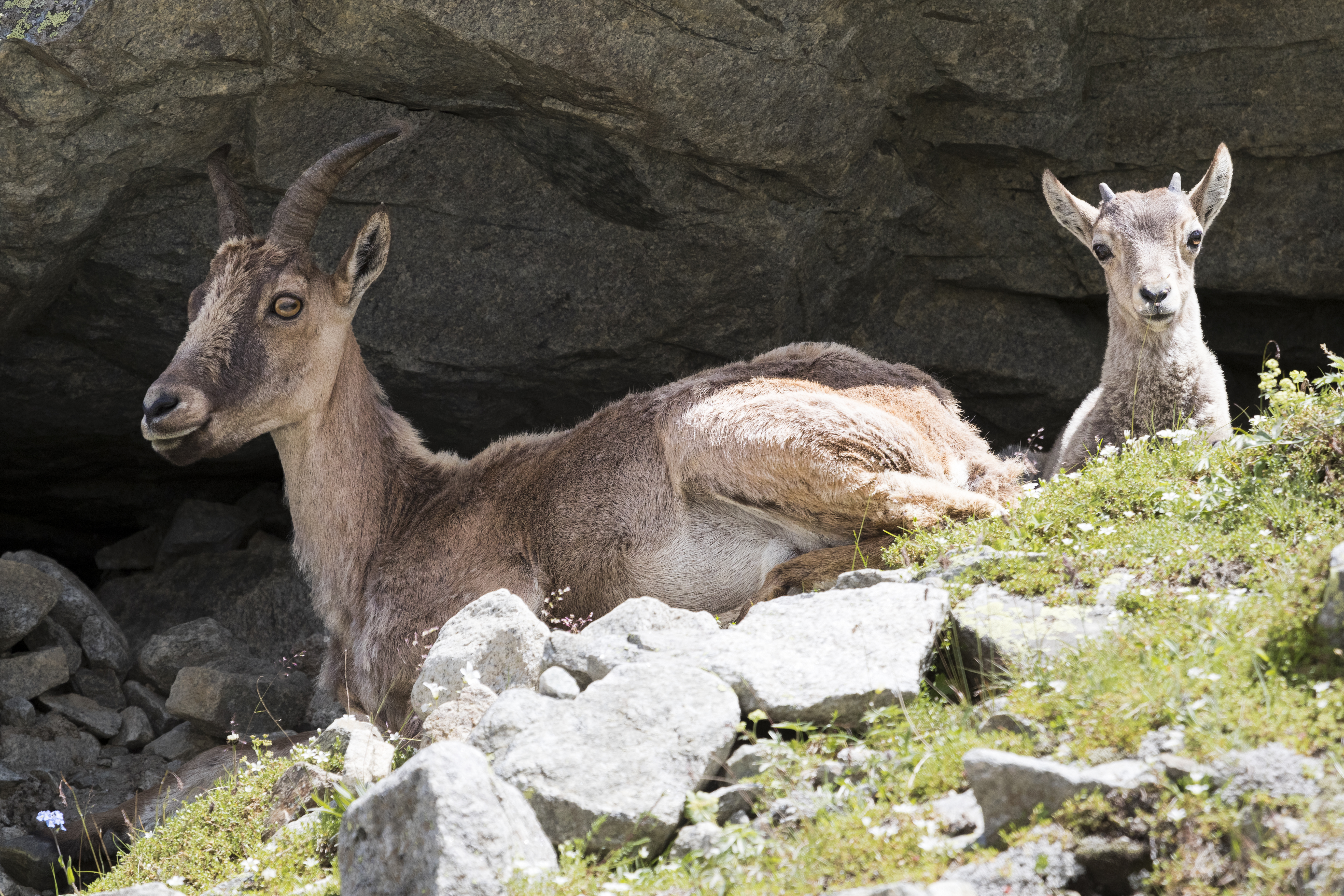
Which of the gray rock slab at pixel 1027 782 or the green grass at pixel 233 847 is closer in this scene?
the gray rock slab at pixel 1027 782

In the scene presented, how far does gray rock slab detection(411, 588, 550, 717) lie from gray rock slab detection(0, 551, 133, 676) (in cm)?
381

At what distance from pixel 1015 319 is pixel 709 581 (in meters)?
3.62

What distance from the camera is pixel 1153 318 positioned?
641 cm

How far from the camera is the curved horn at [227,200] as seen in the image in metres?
6.67

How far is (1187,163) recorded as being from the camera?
7.73 metres

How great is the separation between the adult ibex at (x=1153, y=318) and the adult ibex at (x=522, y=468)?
937 millimetres

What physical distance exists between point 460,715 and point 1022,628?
2006 millimetres

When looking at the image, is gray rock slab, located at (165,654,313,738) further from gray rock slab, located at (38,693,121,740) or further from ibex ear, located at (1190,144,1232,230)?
ibex ear, located at (1190,144,1232,230)

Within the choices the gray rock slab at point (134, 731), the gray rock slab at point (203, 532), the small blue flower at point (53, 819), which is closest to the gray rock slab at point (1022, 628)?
the small blue flower at point (53, 819)

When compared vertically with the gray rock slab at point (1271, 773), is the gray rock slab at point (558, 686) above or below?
below

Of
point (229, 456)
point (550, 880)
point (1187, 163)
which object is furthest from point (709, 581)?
point (229, 456)

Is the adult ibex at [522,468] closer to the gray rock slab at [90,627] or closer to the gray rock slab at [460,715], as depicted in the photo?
the gray rock slab at [460,715]

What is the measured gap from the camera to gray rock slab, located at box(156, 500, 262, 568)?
9.41 meters

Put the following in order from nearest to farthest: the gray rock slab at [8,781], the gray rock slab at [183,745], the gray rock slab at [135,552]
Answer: the gray rock slab at [8,781], the gray rock slab at [183,745], the gray rock slab at [135,552]
